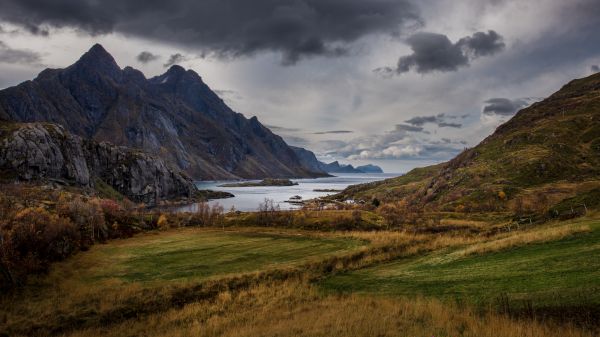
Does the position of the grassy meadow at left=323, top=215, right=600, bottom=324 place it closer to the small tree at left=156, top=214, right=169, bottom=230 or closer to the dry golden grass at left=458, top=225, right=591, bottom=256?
the dry golden grass at left=458, top=225, right=591, bottom=256

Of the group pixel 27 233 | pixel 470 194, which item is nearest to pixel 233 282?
pixel 27 233

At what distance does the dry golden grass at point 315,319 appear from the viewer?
14.9 m

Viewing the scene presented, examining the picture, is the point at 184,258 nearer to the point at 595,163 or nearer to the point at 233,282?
the point at 233,282

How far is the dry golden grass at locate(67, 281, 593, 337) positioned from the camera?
14922 mm

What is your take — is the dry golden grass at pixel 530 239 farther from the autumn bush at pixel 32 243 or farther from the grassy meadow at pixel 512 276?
the autumn bush at pixel 32 243

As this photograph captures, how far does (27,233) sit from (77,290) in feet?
46.9

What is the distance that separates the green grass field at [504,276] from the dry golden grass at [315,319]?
2.59 meters

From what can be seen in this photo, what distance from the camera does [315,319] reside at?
19.5m

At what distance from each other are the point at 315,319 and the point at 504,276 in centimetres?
1261

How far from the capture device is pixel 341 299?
24.9m

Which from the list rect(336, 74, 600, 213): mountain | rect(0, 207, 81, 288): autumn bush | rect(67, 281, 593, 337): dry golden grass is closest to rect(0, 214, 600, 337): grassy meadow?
rect(67, 281, 593, 337): dry golden grass

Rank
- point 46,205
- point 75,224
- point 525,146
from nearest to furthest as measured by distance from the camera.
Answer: point 75,224
point 46,205
point 525,146

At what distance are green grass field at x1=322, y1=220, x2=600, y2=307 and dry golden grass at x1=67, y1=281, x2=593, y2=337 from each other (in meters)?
2.59

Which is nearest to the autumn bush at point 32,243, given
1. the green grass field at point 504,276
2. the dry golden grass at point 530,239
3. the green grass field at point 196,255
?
the green grass field at point 196,255
